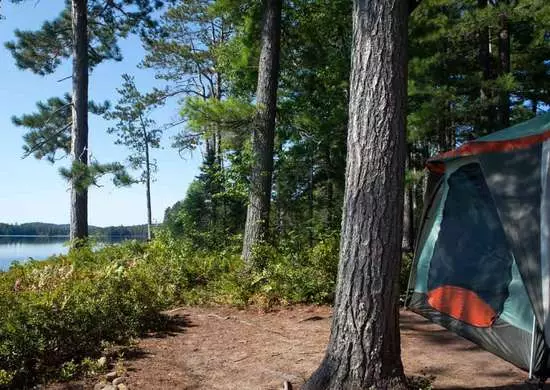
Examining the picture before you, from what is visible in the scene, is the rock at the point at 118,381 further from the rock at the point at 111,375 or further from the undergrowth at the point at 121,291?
the undergrowth at the point at 121,291

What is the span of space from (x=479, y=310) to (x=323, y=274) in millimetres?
2654

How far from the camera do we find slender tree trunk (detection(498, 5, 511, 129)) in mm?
10703

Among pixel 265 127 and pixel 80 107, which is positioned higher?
→ pixel 80 107

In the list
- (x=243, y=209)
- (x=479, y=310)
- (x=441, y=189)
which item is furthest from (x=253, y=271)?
(x=243, y=209)

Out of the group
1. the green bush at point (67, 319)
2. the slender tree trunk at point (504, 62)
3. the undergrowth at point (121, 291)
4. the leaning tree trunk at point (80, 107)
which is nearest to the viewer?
the green bush at point (67, 319)

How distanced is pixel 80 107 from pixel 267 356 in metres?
8.39

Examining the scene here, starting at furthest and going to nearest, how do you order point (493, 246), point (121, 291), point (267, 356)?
1. point (121, 291)
2. point (493, 246)
3. point (267, 356)

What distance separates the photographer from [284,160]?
37.6 feet

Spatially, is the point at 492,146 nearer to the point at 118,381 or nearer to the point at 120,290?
the point at 118,381

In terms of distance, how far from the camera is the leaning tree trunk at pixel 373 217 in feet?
9.27

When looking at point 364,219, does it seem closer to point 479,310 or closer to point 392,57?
point 392,57

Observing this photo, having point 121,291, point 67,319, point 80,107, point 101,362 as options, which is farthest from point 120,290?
point 80,107

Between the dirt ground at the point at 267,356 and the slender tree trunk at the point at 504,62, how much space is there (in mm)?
7274

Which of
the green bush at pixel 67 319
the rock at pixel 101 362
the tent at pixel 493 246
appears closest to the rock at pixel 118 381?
the rock at pixel 101 362
